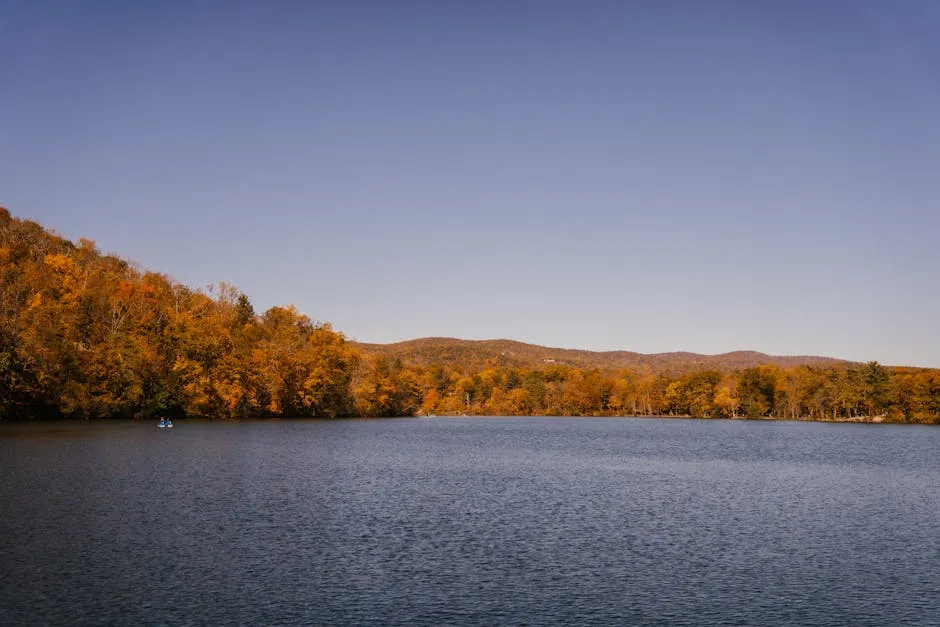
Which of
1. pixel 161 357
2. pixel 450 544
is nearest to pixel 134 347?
pixel 161 357

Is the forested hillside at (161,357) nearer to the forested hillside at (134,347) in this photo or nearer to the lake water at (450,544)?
the forested hillside at (134,347)

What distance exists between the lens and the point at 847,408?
176 metres

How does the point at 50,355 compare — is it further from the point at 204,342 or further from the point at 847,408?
the point at 847,408

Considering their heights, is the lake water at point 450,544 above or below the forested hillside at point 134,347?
below

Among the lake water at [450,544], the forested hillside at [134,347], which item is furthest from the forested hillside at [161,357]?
the lake water at [450,544]

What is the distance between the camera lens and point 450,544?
87.7ft

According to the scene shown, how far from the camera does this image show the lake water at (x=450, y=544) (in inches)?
758

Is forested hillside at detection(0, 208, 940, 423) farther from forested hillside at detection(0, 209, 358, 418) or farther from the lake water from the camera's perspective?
the lake water

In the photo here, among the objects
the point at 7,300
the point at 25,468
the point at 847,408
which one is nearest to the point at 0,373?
the point at 7,300

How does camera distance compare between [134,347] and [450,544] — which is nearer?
[450,544]

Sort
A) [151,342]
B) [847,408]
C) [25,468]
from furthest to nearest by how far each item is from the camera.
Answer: [847,408], [151,342], [25,468]

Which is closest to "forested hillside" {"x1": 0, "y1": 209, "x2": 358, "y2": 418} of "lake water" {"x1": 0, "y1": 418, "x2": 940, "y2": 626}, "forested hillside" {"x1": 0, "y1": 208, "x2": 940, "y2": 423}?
"forested hillside" {"x1": 0, "y1": 208, "x2": 940, "y2": 423}

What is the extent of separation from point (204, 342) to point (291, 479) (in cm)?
7346

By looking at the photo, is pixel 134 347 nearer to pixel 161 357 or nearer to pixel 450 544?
pixel 161 357
